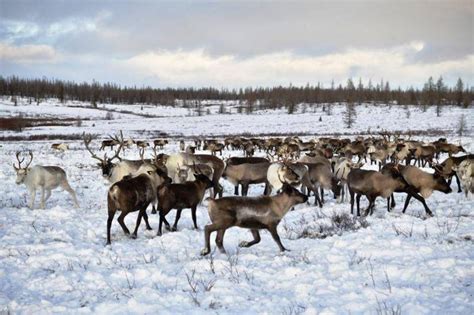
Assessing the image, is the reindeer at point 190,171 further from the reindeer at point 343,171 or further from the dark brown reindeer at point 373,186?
the dark brown reindeer at point 373,186

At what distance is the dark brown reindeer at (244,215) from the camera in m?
7.44

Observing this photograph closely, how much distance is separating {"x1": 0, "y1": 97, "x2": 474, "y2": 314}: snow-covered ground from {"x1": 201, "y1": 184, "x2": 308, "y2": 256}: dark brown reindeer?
13.0 inches

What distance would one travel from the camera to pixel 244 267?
6395 millimetres

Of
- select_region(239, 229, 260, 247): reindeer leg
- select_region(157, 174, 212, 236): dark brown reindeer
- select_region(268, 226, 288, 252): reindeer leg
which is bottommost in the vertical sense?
select_region(239, 229, 260, 247): reindeer leg

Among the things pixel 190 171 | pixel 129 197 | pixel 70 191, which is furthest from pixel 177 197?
pixel 70 191

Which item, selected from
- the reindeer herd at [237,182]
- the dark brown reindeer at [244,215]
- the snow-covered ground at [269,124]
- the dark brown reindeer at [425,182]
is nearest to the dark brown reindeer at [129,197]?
the reindeer herd at [237,182]

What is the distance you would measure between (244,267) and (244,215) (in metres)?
1.32

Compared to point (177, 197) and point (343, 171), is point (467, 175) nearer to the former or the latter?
point (343, 171)

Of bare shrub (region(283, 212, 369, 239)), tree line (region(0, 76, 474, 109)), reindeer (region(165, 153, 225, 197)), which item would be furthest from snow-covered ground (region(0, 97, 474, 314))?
tree line (region(0, 76, 474, 109))

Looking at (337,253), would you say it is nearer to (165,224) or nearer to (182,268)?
(182,268)

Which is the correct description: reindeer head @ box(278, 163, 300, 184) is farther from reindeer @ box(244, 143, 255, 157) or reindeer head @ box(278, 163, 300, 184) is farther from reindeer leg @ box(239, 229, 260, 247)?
reindeer @ box(244, 143, 255, 157)

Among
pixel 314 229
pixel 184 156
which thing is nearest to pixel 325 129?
pixel 184 156

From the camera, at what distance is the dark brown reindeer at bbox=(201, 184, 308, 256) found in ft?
24.4

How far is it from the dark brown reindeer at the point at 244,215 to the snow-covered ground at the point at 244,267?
33cm
